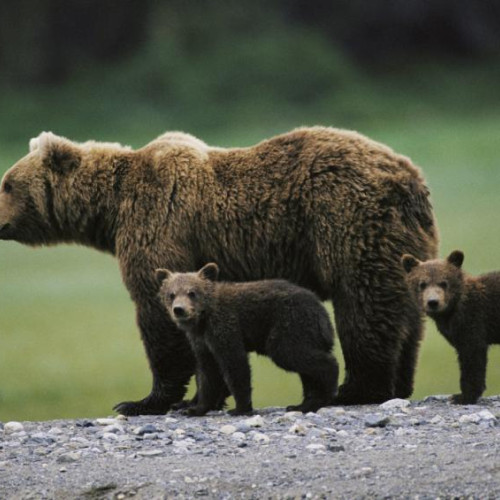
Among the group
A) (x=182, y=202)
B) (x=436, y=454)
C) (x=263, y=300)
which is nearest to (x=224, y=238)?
(x=182, y=202)

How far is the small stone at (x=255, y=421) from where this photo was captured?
27.8ft

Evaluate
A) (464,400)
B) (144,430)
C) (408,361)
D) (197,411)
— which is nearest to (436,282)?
(464,400)

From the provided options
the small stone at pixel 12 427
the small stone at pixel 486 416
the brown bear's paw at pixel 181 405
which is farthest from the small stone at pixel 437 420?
the small stone at pixel 12 427

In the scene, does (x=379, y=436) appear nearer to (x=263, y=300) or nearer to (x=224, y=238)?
(x=263, y=300)

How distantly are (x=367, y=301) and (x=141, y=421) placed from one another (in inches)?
74.0

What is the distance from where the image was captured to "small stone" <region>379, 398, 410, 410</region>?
8.91 metres

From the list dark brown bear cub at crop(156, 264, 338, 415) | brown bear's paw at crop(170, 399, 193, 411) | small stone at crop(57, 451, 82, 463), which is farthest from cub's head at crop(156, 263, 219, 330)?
small stone at crop(57, 451, 82, 463)

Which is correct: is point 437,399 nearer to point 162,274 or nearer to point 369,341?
point 369,341

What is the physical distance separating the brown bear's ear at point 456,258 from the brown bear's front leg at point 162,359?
2198 millimetres

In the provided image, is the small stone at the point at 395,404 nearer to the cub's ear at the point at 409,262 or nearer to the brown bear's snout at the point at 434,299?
the brown bear's snout at the point at 434,299

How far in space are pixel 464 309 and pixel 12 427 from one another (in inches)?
131

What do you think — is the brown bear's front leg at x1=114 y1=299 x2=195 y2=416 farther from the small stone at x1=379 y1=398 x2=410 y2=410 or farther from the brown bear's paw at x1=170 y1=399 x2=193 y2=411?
the small stone at x1=379 y1=398 x2=410 y2=410

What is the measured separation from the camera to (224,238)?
9953mm

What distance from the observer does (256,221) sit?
985 centimetres
